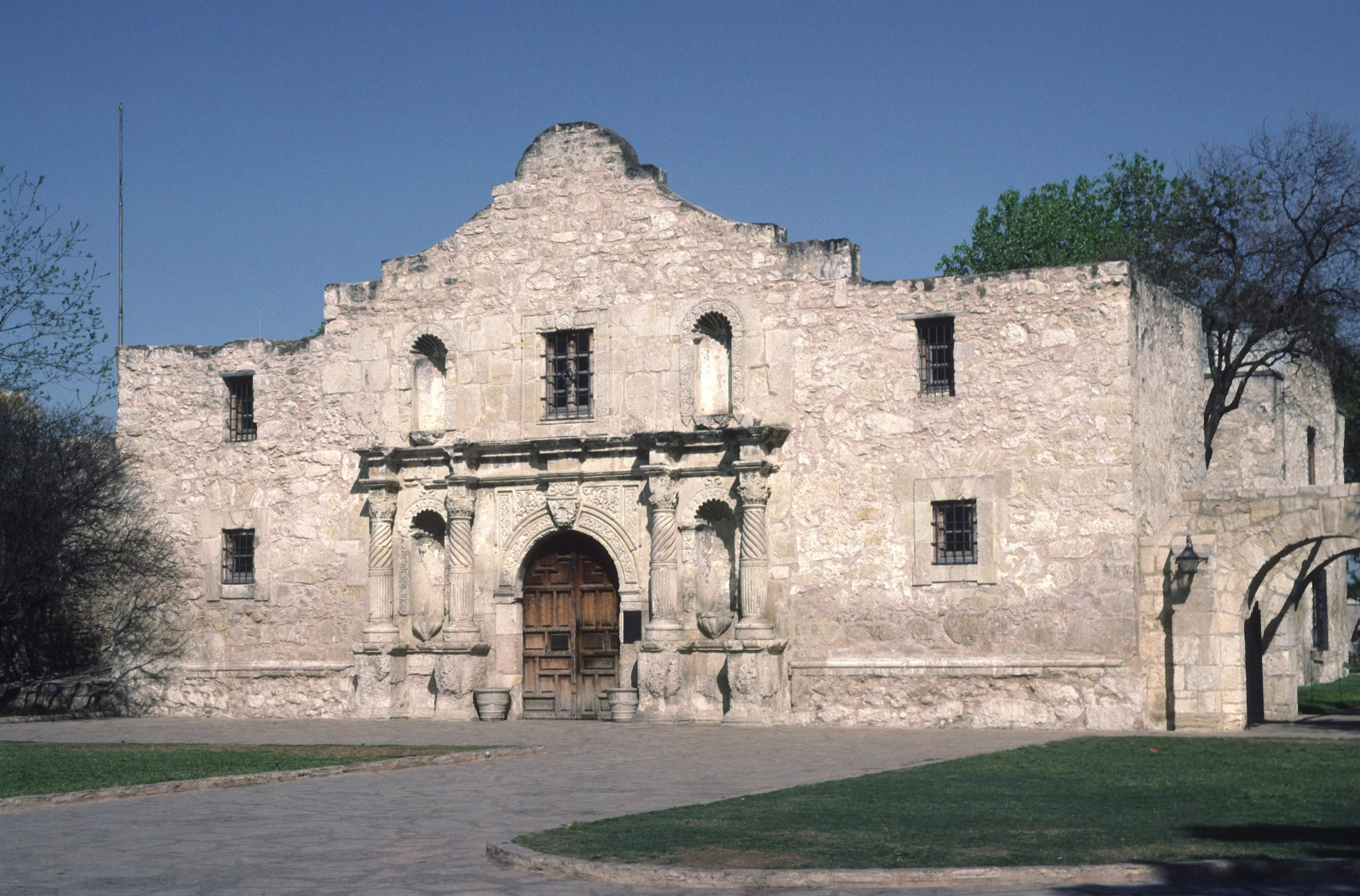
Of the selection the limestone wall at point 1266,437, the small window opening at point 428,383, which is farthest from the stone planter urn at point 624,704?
the limestone wall at point 1266,437

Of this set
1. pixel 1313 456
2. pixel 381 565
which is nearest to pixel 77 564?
pixel 381 565

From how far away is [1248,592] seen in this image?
2033 cm

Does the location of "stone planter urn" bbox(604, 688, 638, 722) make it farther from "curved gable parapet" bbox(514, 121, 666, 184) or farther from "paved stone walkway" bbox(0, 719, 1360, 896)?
"curved gable parapet" bbox(514, 121, 666, 184)

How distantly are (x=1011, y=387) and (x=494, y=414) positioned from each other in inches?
289

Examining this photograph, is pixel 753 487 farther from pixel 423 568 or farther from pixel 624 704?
pixel 423 568

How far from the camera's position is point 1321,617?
114ft

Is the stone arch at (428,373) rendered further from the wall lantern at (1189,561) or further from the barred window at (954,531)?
the wall lantern at (1189,561)

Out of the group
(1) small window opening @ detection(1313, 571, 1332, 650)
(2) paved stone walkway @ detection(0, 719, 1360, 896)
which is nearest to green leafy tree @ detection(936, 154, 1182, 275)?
(1) small window opening @ detection(1313, 571, 1332, 650)

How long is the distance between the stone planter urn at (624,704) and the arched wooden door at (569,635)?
697 millimetres

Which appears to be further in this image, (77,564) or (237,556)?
(237,556)

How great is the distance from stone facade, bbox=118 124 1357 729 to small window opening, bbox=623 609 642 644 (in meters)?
0.16

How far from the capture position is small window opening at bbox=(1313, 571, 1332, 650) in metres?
34.4

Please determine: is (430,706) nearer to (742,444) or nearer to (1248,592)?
(742,444)

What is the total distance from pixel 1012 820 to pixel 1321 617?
26438mm
